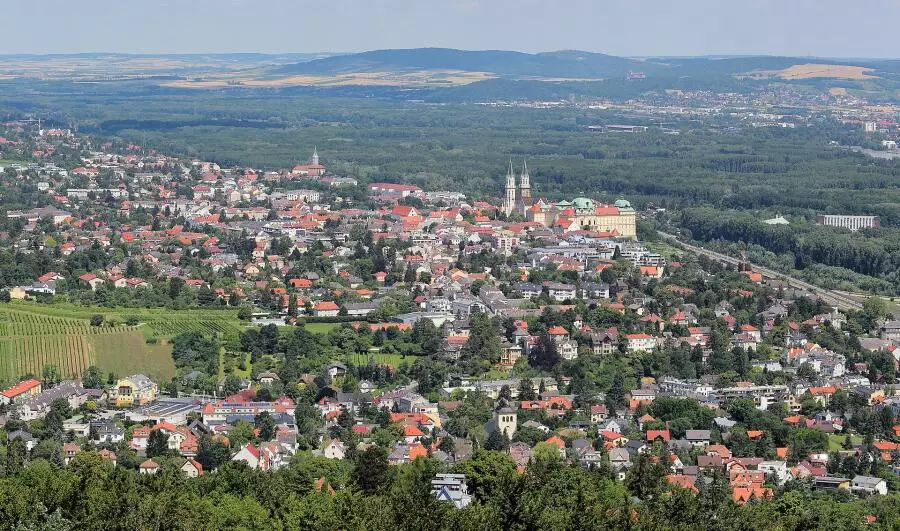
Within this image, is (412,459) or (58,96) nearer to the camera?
(412,459)

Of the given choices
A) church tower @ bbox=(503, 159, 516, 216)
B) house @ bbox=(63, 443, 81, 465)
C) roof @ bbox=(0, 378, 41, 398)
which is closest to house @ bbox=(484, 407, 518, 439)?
house @ bbox=(63, 443, 81, 465)

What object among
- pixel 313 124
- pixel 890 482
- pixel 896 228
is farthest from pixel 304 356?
pixel 313 124

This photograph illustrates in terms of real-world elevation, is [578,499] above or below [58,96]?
above

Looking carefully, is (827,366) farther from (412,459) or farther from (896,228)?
(896,228)

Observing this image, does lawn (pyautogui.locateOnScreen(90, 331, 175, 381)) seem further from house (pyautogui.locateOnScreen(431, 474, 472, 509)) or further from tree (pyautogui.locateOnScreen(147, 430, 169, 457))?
house (pyautogui.locateOnScreen(431, 474, 472, 509))

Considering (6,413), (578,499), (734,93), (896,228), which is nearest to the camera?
(578,499)

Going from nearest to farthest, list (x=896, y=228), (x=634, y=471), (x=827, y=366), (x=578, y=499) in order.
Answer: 1. (x=578, y=499)
2. (x=634, y=471)
3. (x=827, y=366)
4. (x=896, y=228)

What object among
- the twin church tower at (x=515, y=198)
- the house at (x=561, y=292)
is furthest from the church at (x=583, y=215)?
the house at (x=561, y=292)

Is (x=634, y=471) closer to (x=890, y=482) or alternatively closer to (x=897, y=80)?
(x=890, y=482)
